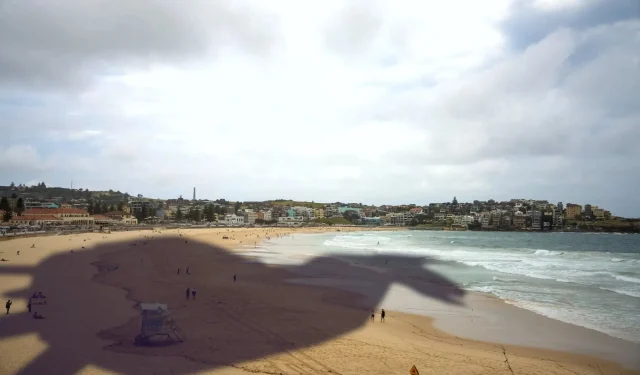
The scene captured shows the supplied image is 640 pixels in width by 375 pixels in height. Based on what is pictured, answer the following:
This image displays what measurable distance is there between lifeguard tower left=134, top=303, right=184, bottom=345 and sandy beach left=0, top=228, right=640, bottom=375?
0.30 meters

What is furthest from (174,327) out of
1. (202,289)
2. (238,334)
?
(202,289)

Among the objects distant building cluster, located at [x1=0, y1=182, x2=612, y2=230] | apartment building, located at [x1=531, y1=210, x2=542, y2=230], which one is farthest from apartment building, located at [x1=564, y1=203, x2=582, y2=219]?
apartment building, located at [x1=531, y1=210, x2=542, y2=230]

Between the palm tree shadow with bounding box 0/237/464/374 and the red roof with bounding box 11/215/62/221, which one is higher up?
the red roof with bounding box 11/215/62/221

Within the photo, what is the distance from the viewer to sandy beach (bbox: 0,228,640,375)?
877 cm

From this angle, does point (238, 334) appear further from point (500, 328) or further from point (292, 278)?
point (292, 278)

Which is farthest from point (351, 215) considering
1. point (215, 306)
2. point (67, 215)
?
point (215, 306)

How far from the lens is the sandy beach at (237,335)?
8773 mm

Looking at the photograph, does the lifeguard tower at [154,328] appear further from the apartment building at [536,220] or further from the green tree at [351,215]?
the green tree at [351,215]

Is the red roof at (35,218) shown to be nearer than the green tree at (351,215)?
Yes

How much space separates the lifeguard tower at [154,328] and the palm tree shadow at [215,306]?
346mm

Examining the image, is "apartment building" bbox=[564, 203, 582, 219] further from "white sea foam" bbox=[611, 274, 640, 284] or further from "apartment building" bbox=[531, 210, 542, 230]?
"white sea foam" bbox=[611, 274, 640, 284]

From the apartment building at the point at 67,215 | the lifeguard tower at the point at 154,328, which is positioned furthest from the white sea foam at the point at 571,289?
the apartment building at the point at 67,215

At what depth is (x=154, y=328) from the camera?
32.9 ft

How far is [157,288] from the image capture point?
57.5 ft
